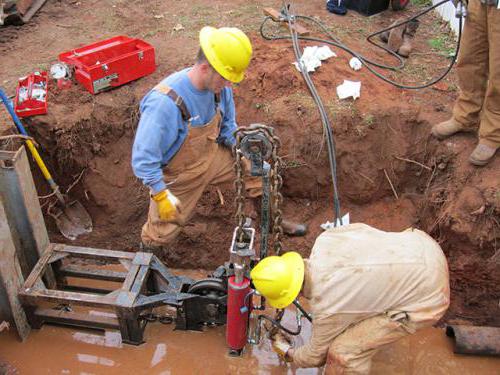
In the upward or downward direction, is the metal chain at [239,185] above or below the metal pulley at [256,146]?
below

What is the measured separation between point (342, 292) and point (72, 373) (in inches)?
92.1

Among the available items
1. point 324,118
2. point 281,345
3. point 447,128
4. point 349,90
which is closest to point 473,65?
point 447,128

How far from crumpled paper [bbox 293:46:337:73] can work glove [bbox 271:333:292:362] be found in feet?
9.77

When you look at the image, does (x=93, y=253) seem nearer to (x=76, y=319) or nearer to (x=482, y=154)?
(x=76, y=319)

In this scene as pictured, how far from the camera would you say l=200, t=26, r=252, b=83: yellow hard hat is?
10.8 feet

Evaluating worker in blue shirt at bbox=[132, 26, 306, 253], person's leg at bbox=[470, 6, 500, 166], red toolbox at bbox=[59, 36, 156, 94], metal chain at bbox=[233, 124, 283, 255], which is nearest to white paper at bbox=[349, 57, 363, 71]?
person's leg at bbox=[470, 6, 500, 166]

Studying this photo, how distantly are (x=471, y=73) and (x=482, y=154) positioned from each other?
747mm

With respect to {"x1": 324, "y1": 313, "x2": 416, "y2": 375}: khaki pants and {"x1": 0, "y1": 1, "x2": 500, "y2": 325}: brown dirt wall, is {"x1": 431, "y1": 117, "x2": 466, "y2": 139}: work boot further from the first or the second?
{"x1": 324, "y1": 313, "x2": 416, "y2": 375}: khaki pants

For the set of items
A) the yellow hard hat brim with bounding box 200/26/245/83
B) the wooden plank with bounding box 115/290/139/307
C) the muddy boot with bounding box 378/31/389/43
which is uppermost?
the yellow hard hat brim with bounding box 200/26/245/83

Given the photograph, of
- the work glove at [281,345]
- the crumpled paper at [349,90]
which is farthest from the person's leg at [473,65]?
the work glove at [281,345]

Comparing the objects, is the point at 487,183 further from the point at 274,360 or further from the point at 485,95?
the point at 274,360

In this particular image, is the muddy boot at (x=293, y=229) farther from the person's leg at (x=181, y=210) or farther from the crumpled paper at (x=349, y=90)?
the crumpled paper at (x=349, y=90)

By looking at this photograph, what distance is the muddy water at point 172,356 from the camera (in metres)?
3.91

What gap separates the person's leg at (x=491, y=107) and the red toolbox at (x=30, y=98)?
4.22m
